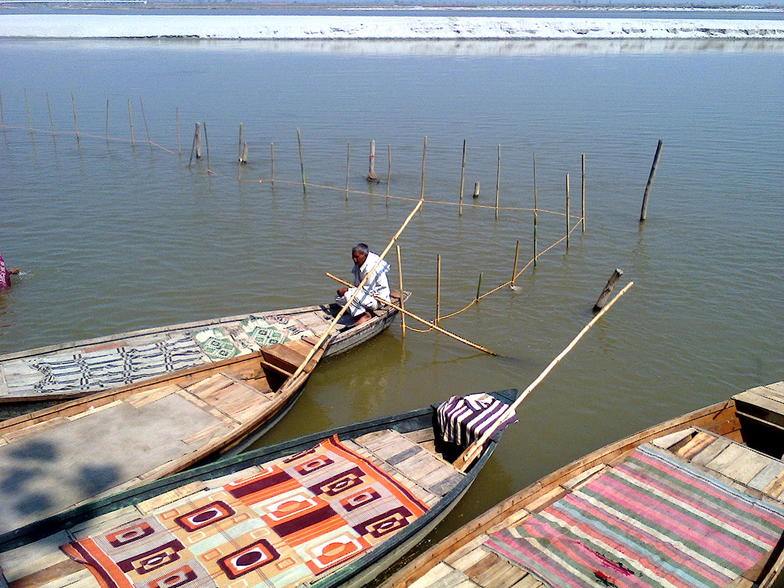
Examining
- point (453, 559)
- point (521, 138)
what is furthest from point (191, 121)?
point (453, 559)

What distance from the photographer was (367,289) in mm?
10570

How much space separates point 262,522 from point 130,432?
232 cm

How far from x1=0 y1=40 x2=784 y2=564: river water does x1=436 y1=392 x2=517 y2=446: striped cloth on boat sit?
2.65ft

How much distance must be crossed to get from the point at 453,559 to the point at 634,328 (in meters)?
7.14

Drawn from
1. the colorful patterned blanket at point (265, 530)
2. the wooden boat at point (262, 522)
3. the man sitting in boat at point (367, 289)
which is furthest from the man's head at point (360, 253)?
the colorful patterned blanket at point (265, 530)

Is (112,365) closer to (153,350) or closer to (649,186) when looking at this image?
(153,350)

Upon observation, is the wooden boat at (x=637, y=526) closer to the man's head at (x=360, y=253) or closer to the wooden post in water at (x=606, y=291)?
the wooden post in water at (x=606, y=291)

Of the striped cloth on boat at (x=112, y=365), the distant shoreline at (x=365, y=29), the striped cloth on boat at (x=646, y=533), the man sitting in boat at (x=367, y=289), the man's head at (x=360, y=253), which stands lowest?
the striped cloth on boat at (x=646, y=533)

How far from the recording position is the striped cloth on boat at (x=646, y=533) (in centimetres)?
559

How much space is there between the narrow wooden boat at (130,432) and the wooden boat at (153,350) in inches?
18.4

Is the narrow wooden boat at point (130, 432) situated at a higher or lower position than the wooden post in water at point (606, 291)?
lower

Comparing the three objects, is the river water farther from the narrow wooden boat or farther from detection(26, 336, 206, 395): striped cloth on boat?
detection(26, 336, 206, 395): striped cloth on boat

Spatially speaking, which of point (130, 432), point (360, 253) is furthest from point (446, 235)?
point (130, 432)

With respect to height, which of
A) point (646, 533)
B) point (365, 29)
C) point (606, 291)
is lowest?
point (646, 533)
